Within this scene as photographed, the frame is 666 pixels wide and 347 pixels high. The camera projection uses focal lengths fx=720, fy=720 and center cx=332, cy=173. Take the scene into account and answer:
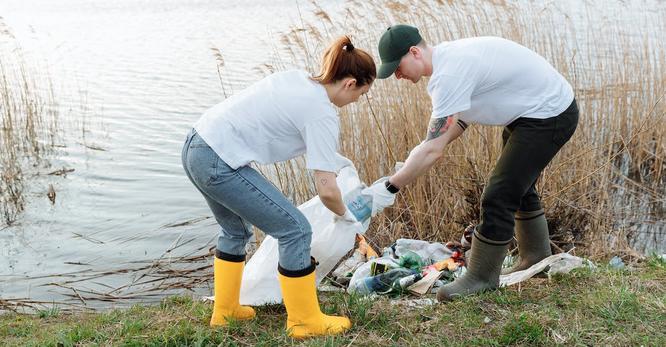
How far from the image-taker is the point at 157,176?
7723mm

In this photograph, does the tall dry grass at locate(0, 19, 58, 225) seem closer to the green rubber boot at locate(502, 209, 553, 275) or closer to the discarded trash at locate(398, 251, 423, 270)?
the discarded trash at locate(398, 251, 423, 270)

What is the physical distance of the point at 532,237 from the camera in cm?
408

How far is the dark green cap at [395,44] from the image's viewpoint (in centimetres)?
342

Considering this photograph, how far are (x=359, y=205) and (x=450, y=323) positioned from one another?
72cm

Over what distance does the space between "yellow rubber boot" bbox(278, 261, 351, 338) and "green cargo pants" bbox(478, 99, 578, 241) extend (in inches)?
37.3

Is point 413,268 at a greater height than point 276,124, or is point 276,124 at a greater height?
point 276,124

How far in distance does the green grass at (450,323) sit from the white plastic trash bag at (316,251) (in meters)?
0.11

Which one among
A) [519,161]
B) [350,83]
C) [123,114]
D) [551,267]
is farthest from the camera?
[123,114]

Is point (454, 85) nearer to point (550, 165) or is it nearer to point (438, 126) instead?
point (438, 126)

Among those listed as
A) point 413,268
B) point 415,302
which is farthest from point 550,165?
point 415,302

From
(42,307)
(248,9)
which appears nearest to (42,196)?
(42,307)

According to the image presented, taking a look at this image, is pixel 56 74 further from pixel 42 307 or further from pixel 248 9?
pixel 42 307

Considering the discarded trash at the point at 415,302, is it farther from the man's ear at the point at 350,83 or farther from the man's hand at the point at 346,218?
the man's ear at the point at 350,83

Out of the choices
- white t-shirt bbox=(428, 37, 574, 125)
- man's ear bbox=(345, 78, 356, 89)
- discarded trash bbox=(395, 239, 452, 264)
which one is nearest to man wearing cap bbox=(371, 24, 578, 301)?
white t-shirt bbox=(428, 37, 574, 125)
